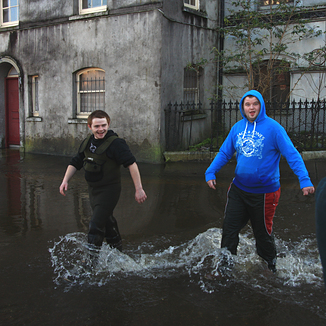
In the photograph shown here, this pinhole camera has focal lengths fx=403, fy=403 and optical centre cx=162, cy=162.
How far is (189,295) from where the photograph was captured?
3689 millimetres

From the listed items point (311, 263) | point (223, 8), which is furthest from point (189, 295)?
point (223, 8)

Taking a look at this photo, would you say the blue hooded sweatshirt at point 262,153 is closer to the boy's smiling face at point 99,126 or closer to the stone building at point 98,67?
the boy's smiling face at point 99,126

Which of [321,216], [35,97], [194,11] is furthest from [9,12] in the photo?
[321,216]

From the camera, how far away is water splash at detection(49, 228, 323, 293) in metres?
3.99

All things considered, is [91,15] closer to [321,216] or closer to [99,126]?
[99,126]

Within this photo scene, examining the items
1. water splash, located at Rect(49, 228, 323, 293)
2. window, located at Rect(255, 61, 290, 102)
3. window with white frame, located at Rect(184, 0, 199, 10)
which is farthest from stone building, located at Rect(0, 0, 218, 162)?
water splash, located at Rect(49, 228, 323, 293)

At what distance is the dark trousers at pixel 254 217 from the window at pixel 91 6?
967cm

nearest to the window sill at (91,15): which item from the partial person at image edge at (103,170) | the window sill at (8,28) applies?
the window sill at (8,28)

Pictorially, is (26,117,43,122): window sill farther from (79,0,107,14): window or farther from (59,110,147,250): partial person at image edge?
(59,110,147,250): partial person at image edge

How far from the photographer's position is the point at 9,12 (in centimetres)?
1434

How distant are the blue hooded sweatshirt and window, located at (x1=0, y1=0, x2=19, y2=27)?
41.2ft

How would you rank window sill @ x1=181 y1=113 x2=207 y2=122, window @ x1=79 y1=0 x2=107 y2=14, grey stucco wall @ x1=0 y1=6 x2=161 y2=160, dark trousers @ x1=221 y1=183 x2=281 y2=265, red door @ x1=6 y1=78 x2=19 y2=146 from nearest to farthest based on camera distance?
dark trousers @ x1=221 y1=183 x2=281 y2=265 < grey stucco wall @ x1=0 y1=6 x2=161 y2=160 < window sill @ x1=181 y1=113 x2=207 y2=122 < window @ x1=79 y1=0 x2=107 y2=14 < red door @ x1=6 y1=78 x2=19 y2=146

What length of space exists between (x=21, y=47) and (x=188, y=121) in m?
6.36

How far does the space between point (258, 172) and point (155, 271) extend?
58.3 inches
